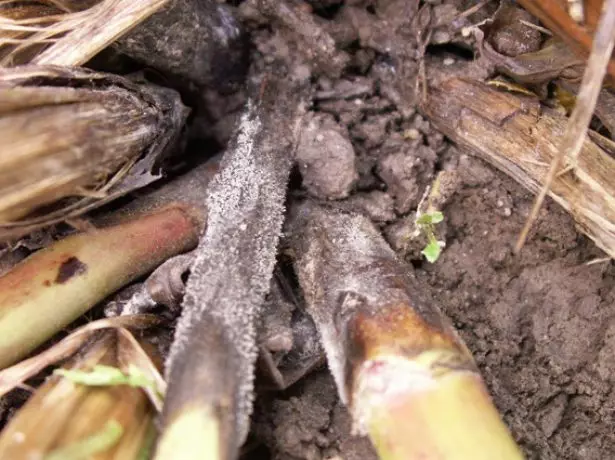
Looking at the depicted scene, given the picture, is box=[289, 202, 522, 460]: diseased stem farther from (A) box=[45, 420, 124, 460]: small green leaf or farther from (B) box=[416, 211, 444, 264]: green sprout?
(A) box=[45, 420, 124, 460]: small green leaf

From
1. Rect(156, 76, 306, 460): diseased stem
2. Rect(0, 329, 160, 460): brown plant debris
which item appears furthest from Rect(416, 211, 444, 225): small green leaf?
Rect(0, 329, 160, 460): brown plant debris

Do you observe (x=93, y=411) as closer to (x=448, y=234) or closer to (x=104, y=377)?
(x=104, y=377)

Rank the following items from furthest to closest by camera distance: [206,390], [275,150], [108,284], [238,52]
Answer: [238,52] < [275,150] < [108,284] < [206,390]

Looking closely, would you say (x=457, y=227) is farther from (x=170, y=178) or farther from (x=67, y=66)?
(x=67, y=66)

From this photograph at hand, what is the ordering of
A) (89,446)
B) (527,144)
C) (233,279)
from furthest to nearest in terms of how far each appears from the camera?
(527,144) → (233,279) → (89,446)

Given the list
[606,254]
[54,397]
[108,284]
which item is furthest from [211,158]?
[606,254]

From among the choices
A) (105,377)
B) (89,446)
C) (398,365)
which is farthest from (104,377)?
(398,365)
